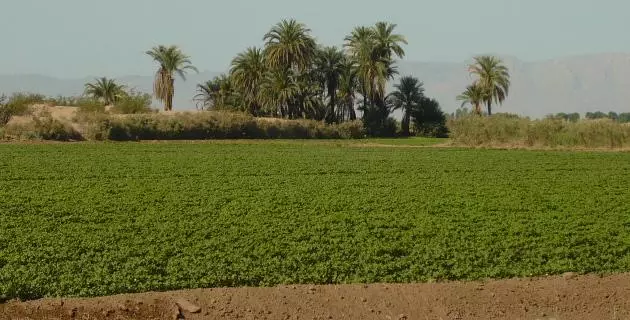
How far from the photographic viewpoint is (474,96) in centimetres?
7688

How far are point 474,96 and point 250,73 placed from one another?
23.7 meters

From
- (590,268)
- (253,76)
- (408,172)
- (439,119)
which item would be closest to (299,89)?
(253,76)

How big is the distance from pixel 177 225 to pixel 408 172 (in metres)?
12.4

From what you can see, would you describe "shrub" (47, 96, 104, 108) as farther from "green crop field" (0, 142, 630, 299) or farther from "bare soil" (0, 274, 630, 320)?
"bare soil" (0, 274, 630, 320)

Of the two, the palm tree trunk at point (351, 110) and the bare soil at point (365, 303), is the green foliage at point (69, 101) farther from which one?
the bare soil at point (365, 303)

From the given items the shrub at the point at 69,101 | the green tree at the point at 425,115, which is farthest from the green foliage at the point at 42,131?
the green tree at the point at 425,115

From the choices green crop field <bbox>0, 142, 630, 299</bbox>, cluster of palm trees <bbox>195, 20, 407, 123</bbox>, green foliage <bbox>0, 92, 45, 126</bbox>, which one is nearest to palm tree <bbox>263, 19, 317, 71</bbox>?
cluster of palm trees <bbox>195, 20, 407, 123</bbox>

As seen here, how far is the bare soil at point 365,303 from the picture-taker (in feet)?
27.2

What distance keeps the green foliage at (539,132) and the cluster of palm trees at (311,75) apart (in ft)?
78.2

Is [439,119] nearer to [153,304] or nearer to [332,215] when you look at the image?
[332,215]

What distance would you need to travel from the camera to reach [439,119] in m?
75.1

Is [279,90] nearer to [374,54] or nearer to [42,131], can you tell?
[374,54]

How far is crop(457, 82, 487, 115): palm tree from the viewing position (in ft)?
252

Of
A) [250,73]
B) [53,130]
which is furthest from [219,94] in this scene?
[53,130]
